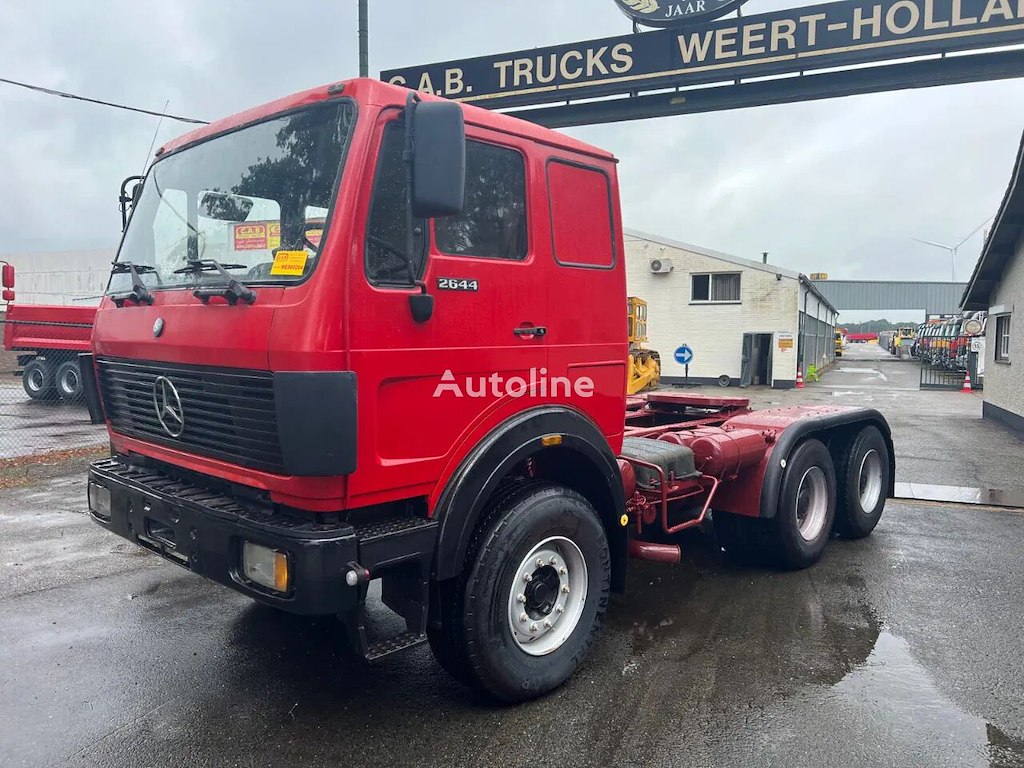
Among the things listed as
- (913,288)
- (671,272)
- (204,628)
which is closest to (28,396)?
(204,628)

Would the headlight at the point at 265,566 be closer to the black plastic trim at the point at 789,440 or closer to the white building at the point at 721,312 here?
the black plastic trim at the point at 789,440

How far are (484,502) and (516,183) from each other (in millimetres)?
1559

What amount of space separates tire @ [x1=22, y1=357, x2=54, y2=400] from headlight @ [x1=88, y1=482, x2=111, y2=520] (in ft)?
50.8

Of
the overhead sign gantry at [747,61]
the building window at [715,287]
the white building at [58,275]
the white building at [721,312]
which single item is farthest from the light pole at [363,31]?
the white building at [58,275]

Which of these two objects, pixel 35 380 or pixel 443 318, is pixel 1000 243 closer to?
pixel 443 318

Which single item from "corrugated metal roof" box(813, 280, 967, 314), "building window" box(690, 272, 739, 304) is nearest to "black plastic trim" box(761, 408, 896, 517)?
"building window" box(690, 272, 739, 304)

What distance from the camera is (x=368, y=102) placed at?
10.1 feet

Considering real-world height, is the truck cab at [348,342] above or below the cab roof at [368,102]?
below

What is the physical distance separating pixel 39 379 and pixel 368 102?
1790 centimetres

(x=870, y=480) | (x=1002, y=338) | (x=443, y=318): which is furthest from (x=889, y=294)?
(x=443, y=318)

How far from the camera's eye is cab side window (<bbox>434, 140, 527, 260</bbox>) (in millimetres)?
3389

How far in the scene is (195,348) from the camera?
3266mm

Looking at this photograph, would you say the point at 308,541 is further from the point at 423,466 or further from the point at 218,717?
the point at 218,717

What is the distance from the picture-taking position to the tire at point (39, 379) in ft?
56.5
